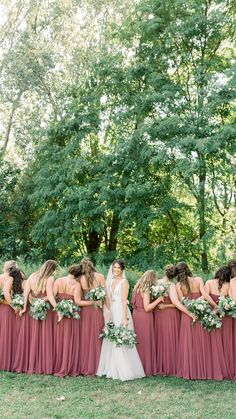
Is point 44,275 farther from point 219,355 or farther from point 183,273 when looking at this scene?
point 219,355

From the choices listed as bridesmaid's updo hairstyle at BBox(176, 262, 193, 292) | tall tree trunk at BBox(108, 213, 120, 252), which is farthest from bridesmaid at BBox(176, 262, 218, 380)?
tall tree trunk at BBox(108, 213, 120, 252)

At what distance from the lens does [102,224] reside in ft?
70.2

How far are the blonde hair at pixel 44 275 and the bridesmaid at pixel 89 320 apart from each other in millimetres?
531

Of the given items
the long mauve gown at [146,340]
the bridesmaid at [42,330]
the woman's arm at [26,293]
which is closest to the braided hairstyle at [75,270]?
the bridesmaid at [42,330]

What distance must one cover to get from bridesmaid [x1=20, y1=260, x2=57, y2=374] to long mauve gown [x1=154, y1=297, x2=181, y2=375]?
1945mm

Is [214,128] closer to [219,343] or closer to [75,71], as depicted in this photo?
[75,71]

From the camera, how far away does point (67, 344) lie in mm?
9594

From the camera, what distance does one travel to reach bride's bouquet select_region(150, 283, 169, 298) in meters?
9.60

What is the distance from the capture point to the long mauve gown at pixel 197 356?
367 inches

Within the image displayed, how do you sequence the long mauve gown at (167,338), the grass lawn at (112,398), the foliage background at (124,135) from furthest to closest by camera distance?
the foliage background at (124,135), the long mauve gown at (167,338), the grass lawn at (112,398)

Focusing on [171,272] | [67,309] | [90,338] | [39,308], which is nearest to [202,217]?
[171,272]

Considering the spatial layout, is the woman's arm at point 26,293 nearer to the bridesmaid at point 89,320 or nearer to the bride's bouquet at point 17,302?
the bride's bouquet at point 17,302

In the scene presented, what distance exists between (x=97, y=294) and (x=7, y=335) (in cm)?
195

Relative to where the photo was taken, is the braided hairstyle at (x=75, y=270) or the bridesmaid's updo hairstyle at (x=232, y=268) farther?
the braided hairstyle at (x=75, y=270)
